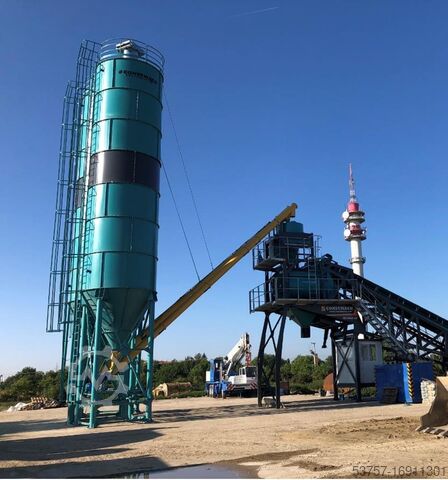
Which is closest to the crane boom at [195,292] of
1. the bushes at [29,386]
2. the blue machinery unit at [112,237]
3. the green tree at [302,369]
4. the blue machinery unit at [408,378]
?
the blue machinery unit at [112,237]

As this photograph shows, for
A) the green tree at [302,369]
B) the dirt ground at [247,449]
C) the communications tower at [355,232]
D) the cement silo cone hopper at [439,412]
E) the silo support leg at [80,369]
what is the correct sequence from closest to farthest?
the dirt ground at [247,449] < the cement silo cone hopper at [439,412] < the silo support leg at [80,369] < the green tree at [302,369] < the communications tower at [355,232]

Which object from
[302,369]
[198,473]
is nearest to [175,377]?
[302,369]

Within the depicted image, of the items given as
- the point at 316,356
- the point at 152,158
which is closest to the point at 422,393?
the point at 152,158

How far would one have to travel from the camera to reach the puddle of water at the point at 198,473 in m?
10.3

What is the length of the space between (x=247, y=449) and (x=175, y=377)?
5703 centimetres

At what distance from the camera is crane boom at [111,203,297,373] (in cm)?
2312

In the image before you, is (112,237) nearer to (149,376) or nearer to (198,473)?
(149,376)

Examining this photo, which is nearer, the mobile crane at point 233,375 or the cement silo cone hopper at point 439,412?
the cement silo cone hopper at point 439,412

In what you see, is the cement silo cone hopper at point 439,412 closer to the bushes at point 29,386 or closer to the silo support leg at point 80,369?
the silo support leg at point 80,369

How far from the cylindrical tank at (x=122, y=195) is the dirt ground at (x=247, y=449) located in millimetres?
5438

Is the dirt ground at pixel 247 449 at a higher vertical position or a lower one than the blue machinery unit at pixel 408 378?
lower

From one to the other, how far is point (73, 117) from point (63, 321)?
10.4 metres

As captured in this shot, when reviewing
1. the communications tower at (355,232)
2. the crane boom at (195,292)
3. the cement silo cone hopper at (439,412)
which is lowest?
the cement silo cone hopper at (439,412)

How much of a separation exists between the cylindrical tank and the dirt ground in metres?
5.44
